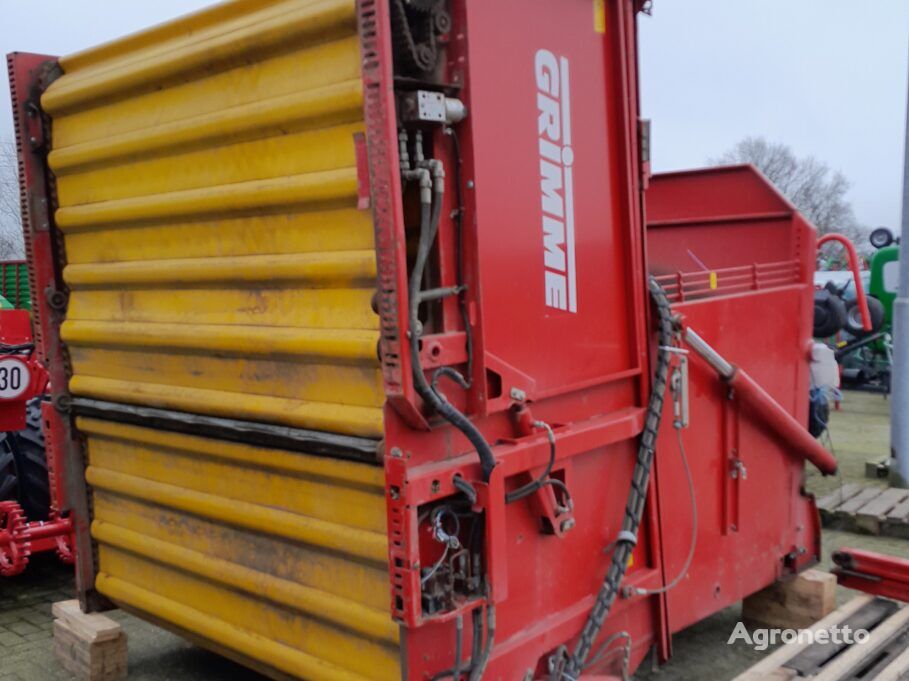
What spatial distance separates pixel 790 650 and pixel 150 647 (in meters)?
2.83

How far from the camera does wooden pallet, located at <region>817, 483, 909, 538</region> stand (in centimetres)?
598

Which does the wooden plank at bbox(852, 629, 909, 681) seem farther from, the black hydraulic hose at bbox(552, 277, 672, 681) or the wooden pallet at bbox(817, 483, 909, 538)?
the wooden pallet at bbox(817, 483, 909, 538)

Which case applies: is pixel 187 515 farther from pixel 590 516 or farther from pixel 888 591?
pixel 888 591

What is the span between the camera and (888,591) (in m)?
4.48

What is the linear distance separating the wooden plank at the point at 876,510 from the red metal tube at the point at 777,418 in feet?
5.98

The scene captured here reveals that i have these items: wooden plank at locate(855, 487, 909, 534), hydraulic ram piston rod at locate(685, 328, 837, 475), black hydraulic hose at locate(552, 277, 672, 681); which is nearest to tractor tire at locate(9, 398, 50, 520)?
black hydraulic hose at locate(552, 277, 672, 681)

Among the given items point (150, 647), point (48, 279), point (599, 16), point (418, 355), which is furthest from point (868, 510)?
point (48, 279)

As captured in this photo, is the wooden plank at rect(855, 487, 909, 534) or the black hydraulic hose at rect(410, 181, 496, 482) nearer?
the black hydraulic hose at rect(410, 181, 496, 482)

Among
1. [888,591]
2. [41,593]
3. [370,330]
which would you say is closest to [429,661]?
[370,330]

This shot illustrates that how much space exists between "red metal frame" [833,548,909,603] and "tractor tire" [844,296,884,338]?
6.52 m

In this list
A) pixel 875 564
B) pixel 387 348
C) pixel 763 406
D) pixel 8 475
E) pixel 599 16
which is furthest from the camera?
pixel 8 475

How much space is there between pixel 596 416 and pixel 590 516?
358mm

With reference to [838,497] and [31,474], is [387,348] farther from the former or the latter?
[838,497]

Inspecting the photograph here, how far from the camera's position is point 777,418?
13.3 ft
